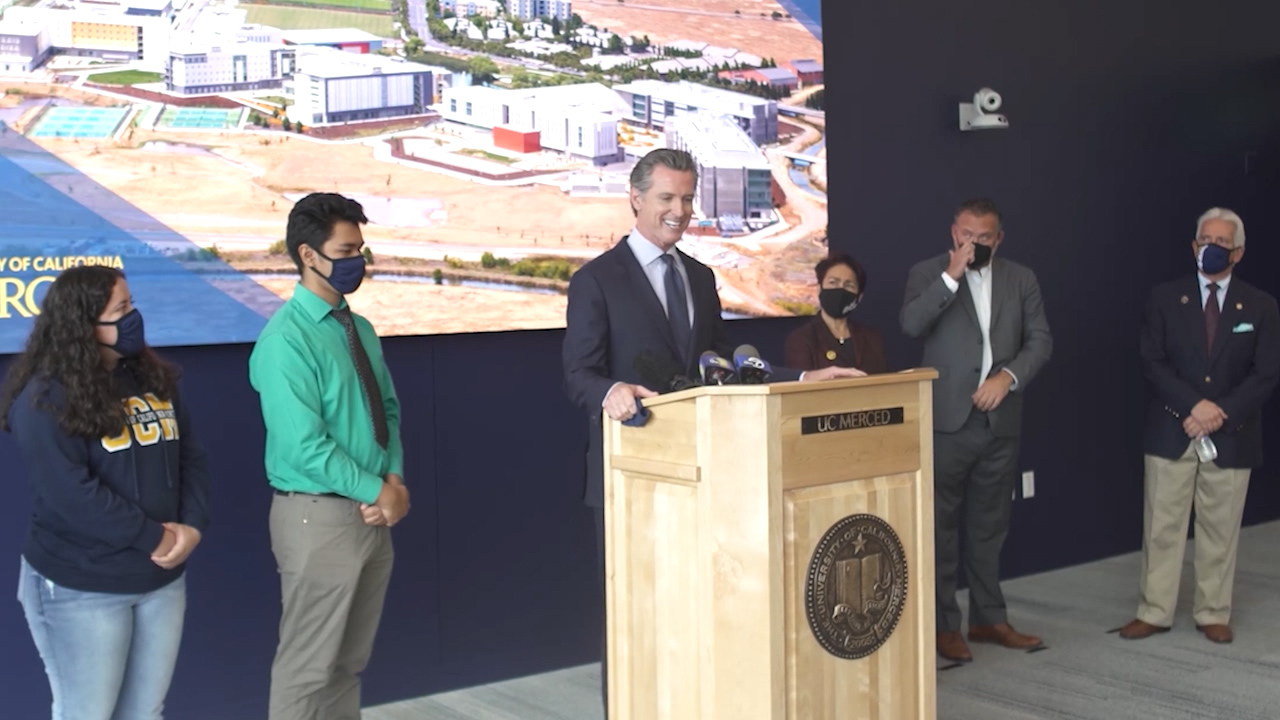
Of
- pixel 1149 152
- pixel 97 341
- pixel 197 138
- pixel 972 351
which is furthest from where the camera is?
pixel 1149 152

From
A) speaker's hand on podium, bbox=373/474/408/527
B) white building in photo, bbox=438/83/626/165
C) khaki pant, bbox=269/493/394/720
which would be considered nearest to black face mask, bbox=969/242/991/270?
white building in photo, bbox=438/83/626/165

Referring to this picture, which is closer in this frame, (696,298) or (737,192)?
(696,298)

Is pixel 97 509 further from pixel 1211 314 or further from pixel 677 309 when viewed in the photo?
pixel 1211 314

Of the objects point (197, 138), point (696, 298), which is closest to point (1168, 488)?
point (696, 298)

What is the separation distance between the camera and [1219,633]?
16.5 feet

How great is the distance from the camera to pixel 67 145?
3789 millimetres

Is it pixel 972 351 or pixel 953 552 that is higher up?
pixel 972 351

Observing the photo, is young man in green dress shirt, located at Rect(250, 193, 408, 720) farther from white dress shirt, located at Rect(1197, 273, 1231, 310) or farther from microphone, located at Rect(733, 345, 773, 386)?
white dress shirt, located at Rect(1197, 273, 1231, 310)

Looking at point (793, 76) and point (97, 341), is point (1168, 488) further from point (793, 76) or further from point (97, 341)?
point (97, 341)

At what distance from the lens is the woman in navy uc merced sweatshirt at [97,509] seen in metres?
2.93

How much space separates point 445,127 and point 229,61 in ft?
2.48

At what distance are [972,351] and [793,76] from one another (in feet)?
4.59

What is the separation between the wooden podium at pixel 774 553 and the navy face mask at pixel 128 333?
1.12 m

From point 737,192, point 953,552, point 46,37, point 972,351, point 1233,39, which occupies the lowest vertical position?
point 953,552
